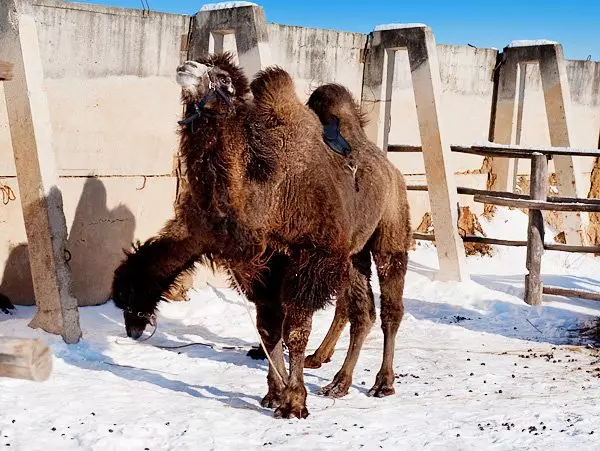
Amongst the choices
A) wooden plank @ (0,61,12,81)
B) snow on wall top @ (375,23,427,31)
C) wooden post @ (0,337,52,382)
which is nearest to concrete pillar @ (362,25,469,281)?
snow on wall top @ (375,23,427,31)

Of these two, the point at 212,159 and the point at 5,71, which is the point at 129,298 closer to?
the point at 212,159

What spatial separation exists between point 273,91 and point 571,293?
208 inches

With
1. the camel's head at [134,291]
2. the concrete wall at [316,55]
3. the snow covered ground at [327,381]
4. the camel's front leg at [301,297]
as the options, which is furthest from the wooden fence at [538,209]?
the camel's head at [134,291]

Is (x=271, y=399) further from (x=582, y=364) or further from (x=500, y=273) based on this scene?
(x=500, y=273)

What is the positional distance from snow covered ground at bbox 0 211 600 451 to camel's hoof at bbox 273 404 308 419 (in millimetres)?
70

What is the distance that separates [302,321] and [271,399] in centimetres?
61

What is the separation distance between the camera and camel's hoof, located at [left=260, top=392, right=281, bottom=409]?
6191 millimetres

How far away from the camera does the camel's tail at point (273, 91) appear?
6.02 meters

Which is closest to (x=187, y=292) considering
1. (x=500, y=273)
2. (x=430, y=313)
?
(x=430, y=313)

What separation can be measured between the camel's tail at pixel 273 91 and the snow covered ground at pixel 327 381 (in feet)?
6.54

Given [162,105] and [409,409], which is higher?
[162,105]

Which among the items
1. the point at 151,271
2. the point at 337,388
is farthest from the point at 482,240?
the point at 151,271

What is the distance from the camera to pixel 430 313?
32.1 ft

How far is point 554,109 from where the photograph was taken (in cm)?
1253
